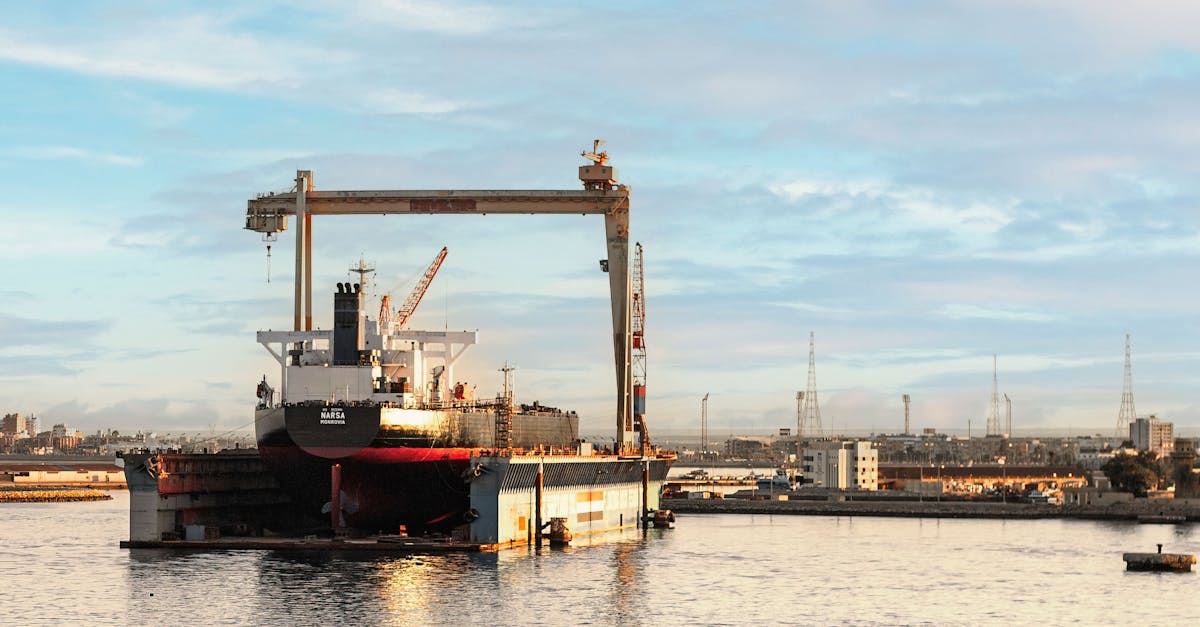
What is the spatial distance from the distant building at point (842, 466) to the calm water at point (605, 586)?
7502 centimetres

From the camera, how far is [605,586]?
205 ft

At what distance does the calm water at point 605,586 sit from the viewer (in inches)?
2135

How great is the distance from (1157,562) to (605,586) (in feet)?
97.8

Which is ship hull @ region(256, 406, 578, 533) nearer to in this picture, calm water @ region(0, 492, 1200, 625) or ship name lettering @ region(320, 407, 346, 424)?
ship name lettering @ region(320, 407, 346, 424)

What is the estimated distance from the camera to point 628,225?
92.1m

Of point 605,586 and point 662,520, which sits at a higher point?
point 662,520

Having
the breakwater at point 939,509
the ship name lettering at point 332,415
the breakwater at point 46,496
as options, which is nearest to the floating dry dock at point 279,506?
the ship name lettering at point 332,415

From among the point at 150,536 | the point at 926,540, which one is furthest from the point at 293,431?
the point at 926,540

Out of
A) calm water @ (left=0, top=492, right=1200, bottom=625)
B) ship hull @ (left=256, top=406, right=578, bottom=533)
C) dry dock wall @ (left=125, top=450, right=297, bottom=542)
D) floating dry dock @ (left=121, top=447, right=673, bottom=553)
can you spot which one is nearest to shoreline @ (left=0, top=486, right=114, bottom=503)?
calm water @ (left=0, top=492, right=1200, bottom=625)

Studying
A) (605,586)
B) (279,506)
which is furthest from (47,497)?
(605,586)

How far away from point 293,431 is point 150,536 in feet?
28.6

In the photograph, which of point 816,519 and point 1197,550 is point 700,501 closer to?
point 816,519

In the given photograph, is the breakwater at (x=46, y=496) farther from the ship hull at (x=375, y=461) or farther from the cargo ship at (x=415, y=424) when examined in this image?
the ship hull at (x=375, y=461)

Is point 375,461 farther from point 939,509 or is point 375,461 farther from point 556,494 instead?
point 939,509
